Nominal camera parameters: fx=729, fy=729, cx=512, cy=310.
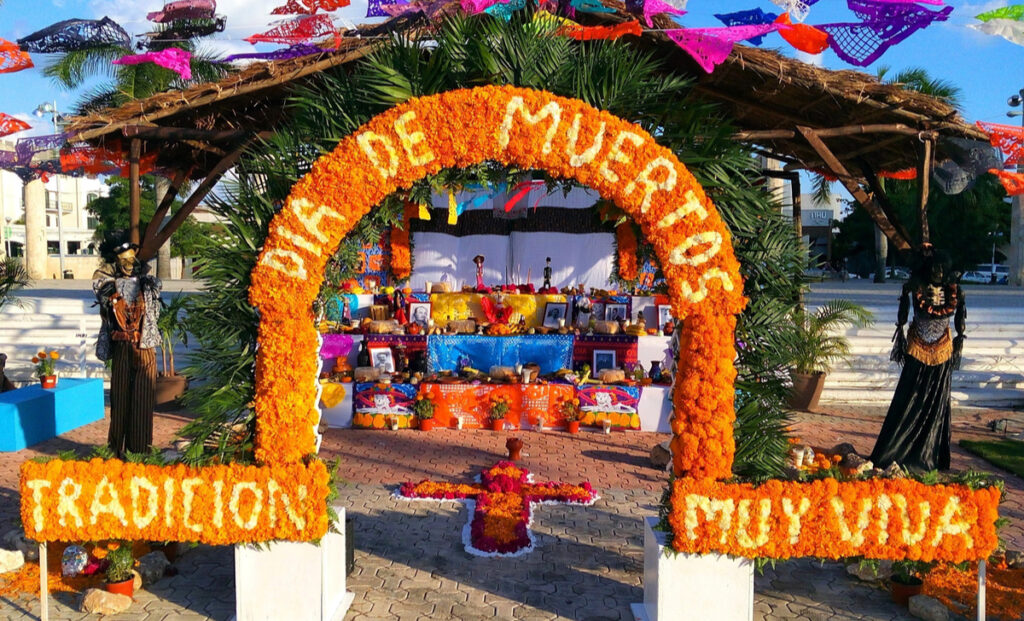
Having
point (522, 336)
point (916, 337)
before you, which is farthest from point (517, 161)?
point (522, 336)

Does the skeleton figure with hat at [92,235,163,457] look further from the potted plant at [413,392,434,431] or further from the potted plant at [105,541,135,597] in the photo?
the potted plant at [413,392,434,431]

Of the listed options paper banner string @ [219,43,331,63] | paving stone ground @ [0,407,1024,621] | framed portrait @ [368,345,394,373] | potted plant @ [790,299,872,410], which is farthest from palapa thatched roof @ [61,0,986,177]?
paving stone ground @ [0,407,1024,621]

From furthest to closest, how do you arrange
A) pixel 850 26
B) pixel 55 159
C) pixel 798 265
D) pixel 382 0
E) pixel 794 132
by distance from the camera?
pixel 55 159 < pixel 794 132 < pixel 382 0 < pixel 850 26 < pixel 798 265

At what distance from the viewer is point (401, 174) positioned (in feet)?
16.4

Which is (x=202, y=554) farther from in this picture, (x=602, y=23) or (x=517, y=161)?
(x=602, y=23)

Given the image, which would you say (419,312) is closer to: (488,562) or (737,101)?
(737,101)

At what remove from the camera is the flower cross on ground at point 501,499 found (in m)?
6.25

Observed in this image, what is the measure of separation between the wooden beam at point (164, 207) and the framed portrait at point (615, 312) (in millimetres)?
7100

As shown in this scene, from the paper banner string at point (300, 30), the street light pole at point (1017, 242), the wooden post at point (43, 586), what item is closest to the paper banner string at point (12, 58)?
the paper banner string at point (300, 30)

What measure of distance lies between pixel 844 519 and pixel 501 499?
11.0 feet

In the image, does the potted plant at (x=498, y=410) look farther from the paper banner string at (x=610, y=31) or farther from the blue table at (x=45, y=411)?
the blue table at (x=45, y=411)

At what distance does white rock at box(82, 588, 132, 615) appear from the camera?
5.03m

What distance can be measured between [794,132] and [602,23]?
2.35m

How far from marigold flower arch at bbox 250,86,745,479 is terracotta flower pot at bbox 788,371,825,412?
7.21m
